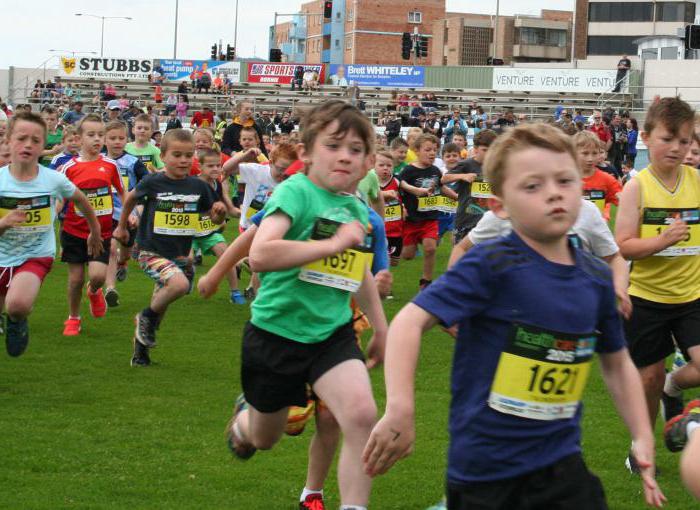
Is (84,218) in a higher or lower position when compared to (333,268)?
lower

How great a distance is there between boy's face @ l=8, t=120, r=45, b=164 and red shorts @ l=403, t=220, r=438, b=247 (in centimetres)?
722

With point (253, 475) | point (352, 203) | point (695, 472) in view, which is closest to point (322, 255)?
point (352, 203)

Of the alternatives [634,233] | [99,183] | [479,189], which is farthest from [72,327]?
[634,233]

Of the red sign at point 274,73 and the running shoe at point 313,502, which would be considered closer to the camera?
the running shoe at point 313,502

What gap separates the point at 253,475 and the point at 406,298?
819 centimetres

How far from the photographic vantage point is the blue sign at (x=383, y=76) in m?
68.2

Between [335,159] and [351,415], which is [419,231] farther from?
[351,415]

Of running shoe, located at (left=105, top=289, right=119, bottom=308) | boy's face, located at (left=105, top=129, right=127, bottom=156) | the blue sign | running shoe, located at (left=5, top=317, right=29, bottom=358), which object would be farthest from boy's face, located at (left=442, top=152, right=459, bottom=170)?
the blue sign

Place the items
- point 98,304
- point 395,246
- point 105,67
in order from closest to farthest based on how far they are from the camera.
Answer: point 98,304
point 395,246
point 105,67

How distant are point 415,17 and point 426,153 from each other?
11222 cm

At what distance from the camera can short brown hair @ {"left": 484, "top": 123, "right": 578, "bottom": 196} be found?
147 inches

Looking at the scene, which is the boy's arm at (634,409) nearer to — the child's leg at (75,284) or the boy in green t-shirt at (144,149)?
the child's leg at (75,284)

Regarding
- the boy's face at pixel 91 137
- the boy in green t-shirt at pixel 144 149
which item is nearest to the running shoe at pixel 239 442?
the boy's face at pixel 91 137

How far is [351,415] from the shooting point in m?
5.04
